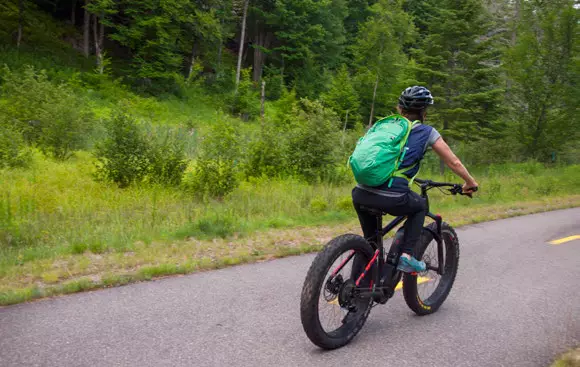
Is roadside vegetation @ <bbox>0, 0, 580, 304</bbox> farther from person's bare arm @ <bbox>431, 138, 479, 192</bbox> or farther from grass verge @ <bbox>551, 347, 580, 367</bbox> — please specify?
grass verge @ <bbox>551, 347, 580, 367</bbox>

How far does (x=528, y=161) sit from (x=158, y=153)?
22.3m

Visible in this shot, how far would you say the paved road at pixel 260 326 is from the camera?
3.59 m

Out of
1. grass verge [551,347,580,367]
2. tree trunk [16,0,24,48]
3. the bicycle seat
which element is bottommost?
grass verge [551,347,580,367]

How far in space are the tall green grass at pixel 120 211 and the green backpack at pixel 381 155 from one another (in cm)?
426

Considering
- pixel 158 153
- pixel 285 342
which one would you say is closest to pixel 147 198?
pixel 158 153

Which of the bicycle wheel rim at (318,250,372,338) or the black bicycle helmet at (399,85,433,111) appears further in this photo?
the black bicycle helmet at (399,85,433,111)

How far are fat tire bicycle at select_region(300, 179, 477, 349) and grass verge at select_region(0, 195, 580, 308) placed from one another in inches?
100

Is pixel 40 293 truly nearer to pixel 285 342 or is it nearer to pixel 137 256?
pixel 137 256

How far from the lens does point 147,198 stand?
31.7 ft

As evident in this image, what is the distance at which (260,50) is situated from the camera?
44156 millimetres

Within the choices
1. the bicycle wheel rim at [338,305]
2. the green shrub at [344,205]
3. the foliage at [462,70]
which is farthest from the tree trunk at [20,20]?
the bicycle wheel rim at [338,305]

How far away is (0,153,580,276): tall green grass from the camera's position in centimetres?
683

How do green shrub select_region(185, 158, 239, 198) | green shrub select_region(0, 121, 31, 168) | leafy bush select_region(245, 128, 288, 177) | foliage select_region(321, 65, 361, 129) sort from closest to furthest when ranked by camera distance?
green shrub select_region(185, 158, 239, 198), green shrub select_region(0, 121, 31, 168), leafy bush select_region(245, 128, 288, 177), foliage select_region(321, 65, 361, 129)

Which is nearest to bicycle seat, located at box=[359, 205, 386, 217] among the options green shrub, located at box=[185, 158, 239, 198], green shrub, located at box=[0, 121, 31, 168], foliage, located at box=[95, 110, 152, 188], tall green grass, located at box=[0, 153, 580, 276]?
tall green grass, located at box=[0, 153, 580, 276]
